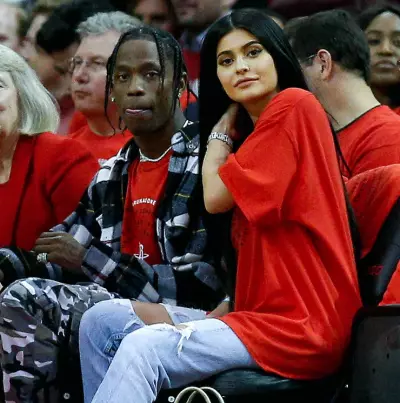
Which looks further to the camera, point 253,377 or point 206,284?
point 206,284

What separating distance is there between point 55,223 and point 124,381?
149 cm

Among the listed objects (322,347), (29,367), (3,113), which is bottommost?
(29,367)

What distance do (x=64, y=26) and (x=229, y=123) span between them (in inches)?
118

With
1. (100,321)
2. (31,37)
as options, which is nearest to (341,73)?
(100,321)

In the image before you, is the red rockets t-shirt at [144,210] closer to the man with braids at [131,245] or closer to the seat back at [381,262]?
the man with braids at [131,245]

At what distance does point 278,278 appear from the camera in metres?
3.68

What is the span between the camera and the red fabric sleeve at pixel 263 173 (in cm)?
364

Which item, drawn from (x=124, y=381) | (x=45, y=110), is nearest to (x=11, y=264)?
(x=45, y=110)

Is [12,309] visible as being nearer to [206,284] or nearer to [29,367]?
[29,367]

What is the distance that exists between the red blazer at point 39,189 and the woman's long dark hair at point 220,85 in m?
0.95

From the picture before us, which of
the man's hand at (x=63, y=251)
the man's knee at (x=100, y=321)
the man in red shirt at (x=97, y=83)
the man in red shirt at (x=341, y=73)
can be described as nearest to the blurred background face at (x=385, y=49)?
the man in red shirt at (x=341, y=73)

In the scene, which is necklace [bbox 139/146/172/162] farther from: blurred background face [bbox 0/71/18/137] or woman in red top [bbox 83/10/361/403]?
woman in red top [bbox 83/10/361/403]

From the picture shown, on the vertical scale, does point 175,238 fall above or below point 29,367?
above

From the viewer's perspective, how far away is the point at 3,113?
4918 mm
